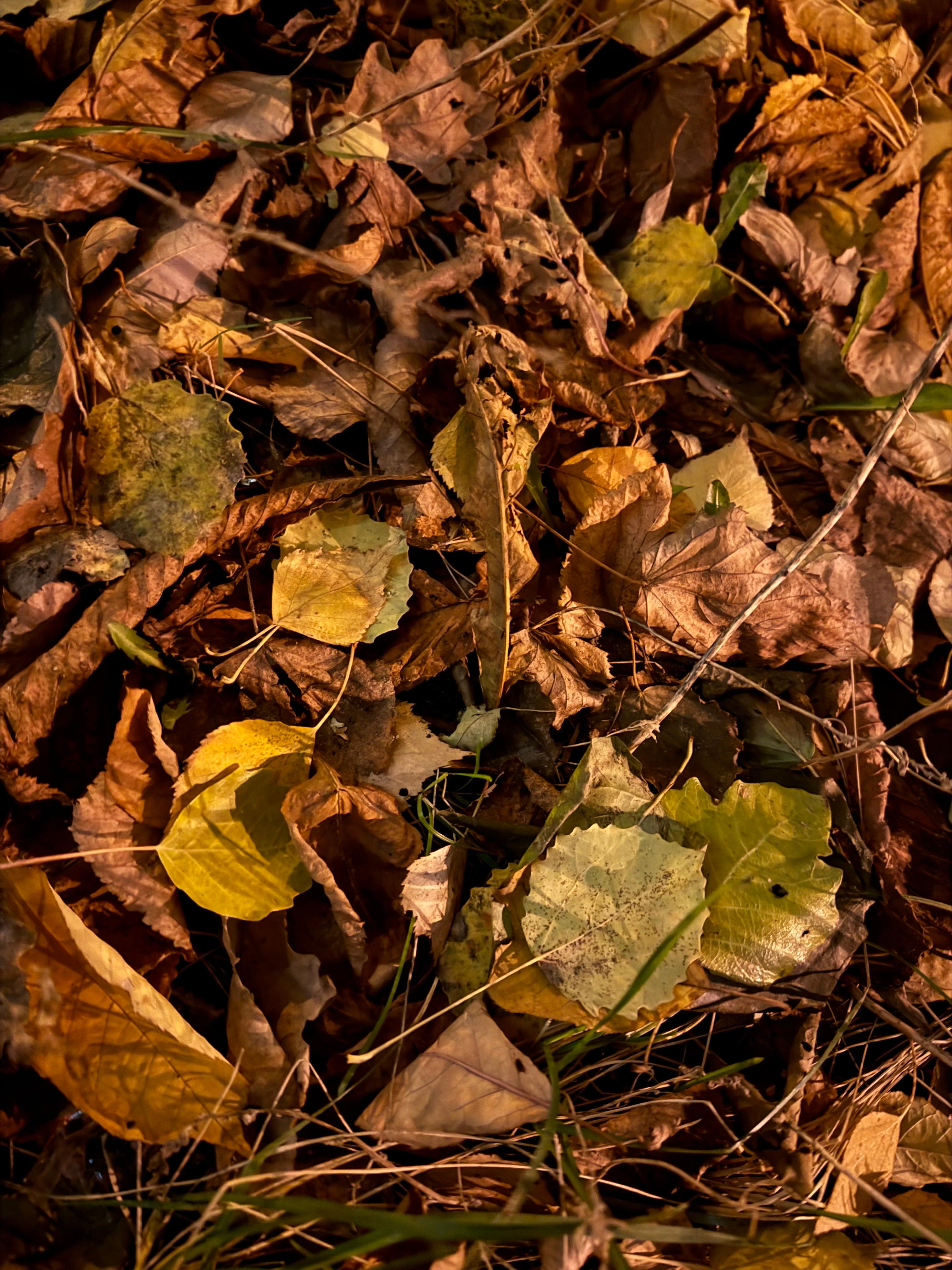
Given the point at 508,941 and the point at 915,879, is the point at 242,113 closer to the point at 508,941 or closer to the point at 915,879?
the point at 508,941

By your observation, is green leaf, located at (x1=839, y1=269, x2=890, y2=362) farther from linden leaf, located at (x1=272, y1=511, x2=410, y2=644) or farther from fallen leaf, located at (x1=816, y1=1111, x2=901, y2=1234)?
fallen leaf, located at (x1=816, y1=1111, x2=901, y2=1234)

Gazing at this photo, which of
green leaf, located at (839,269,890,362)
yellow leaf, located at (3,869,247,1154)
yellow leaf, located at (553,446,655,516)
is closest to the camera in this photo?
yellow leaf, located at (3,869,247,1154)

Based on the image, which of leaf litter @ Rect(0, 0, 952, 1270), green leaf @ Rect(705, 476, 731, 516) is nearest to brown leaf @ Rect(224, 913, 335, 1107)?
leaf litter @ Rect(0, 0, 952, 1270)

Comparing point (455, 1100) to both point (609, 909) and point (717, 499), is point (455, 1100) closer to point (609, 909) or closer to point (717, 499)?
point (609, 909)

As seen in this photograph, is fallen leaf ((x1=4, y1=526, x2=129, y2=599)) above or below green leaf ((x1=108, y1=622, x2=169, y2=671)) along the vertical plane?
above

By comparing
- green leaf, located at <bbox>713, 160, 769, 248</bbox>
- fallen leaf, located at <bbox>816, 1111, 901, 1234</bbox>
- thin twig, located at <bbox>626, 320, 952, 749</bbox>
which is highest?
green leaf, located at <bbox>713, 160, 769, 248</bbox>

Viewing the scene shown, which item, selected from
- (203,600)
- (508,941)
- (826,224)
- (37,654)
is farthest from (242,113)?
(508,941)

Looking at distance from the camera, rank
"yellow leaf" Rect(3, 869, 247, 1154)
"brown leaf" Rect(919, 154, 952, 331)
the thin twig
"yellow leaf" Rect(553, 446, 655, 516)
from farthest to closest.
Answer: "brown leaf" Rect(919, 154, 952, 331)
"yellow leaf" Rect(553, 446, 655, 516)
the thin twig
"yellow leaf" Rect(3, 869, 247, 1154)
